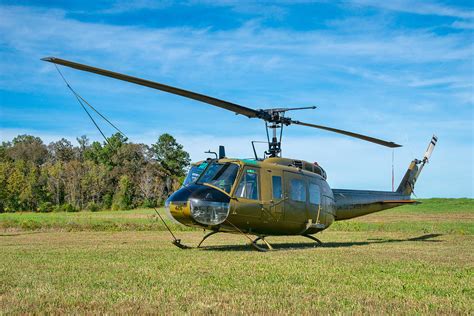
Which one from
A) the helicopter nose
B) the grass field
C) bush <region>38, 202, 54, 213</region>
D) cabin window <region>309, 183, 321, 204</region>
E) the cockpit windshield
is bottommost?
bush <region>38, 202, 54, 213</region>

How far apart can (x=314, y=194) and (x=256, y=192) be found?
9.58 ft

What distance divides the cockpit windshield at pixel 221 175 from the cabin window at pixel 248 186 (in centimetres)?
30

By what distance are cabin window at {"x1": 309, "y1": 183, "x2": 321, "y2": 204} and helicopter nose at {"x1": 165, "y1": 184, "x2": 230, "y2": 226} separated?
3.87 metres

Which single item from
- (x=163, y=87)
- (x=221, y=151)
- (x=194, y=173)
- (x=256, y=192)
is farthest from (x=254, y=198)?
(x=163, y=87)

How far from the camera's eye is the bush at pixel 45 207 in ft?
299

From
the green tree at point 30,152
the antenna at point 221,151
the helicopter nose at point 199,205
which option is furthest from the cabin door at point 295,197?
the green tree at point 30,152

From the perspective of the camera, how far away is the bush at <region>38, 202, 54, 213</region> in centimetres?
9105

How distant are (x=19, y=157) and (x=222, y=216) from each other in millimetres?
110728

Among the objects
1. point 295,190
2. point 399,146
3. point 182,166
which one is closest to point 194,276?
point 295,190

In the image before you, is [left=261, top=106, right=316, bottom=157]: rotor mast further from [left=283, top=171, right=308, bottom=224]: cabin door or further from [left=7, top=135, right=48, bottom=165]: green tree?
[left=7, top=135, right=48, bottom=165]: green tree

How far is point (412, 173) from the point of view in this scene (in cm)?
2556

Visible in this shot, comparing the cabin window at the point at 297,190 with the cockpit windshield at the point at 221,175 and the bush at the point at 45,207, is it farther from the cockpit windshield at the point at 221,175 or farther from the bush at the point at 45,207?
the bush at the point at 45,207

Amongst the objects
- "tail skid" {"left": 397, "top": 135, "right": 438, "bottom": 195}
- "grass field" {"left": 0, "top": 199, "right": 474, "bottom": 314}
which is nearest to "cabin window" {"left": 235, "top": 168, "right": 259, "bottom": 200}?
"grass field" {"left": 0, "top": 199, "right": 474, "bottom": 314}

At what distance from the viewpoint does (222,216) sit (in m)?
15.4
